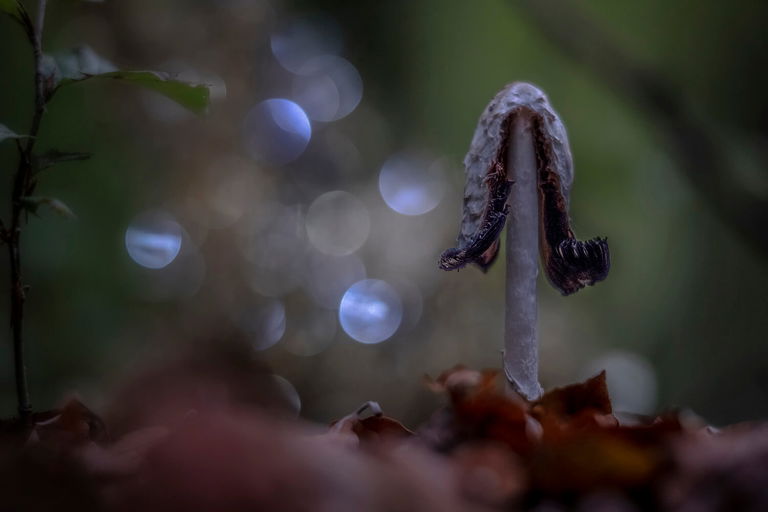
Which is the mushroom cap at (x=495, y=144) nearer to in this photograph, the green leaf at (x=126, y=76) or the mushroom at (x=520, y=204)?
the mushroom at (x=520, y=204)

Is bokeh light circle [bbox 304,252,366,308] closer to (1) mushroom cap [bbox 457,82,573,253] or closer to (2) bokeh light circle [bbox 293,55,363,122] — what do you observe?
(2) bokeh light circle [bbox 293,55,363,122]

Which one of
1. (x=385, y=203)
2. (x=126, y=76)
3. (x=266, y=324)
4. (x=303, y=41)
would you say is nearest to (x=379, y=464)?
(x=126, y=76)

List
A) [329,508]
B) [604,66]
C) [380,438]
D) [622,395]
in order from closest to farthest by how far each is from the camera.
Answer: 1. [329,508]
2. [380,438]
3. [604,66]
4. [622,395]

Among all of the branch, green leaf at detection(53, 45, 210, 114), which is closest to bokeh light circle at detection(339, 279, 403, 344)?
the branch

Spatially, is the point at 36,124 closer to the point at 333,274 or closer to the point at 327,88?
the point at 333,274

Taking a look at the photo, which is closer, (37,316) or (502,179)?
(502,179)

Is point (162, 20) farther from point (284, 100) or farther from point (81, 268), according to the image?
point (81, 268)

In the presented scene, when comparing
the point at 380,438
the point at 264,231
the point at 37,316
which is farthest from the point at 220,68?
the point at 380,438
